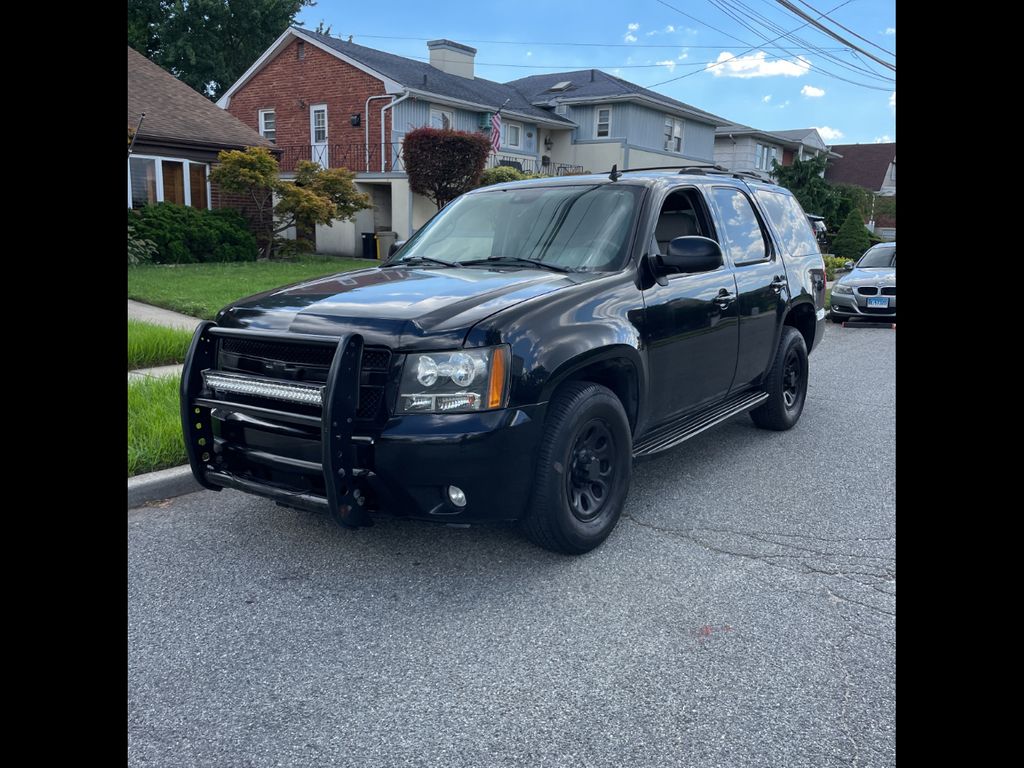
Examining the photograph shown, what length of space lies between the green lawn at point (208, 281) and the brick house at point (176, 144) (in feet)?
13.2

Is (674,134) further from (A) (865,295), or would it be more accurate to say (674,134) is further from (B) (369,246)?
(A) (865,295)

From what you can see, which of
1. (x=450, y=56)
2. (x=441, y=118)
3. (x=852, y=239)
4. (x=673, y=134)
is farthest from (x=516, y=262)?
(x=673, y=134)

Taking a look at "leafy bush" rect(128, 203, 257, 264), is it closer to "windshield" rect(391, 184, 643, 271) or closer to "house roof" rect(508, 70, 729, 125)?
"windshield" rect(391, 184, 643, 271)

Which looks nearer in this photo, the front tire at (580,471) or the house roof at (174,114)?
the front tire at (580,471)

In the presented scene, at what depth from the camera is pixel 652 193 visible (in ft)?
16.9

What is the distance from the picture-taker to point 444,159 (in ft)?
79.1

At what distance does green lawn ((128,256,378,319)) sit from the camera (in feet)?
38.8

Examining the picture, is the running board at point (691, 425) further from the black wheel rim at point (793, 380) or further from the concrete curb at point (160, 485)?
the concrete curb at point (160, 485)

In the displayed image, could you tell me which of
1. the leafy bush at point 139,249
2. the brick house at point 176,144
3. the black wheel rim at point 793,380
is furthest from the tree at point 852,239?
the black wheel rim at point 793,380

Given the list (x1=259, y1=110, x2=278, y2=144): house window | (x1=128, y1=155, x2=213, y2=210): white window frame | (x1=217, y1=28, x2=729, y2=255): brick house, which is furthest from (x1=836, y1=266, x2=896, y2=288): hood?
(x1=259, y1=110, x2=278, y2=144): house window

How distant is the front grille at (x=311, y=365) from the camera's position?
3734 mm
